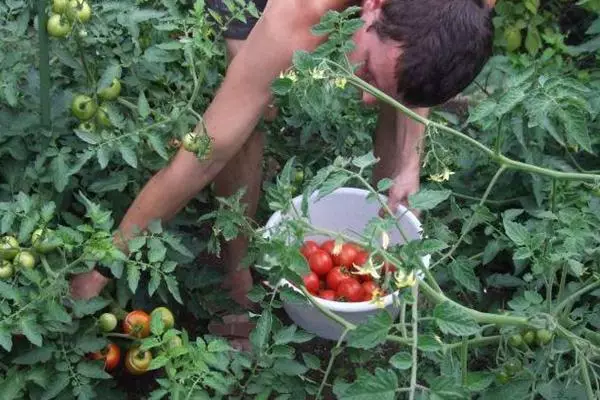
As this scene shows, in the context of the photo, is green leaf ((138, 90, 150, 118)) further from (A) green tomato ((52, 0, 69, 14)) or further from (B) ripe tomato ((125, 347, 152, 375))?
(B) ripe tomato ((125, 347, 152, 375))

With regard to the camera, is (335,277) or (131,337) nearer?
(131,337)

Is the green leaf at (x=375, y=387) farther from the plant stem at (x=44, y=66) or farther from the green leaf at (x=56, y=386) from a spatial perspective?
the plant stem at (x=44, y=66)

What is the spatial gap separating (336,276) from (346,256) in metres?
0.10

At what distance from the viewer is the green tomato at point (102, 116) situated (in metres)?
2.27

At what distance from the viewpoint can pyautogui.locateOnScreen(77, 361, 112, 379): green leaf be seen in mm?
2182

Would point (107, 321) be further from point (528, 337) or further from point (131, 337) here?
point (528, 337)

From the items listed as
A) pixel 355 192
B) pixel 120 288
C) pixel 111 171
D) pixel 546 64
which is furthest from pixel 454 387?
pixel 546 64

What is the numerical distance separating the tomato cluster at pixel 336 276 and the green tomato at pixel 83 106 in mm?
674

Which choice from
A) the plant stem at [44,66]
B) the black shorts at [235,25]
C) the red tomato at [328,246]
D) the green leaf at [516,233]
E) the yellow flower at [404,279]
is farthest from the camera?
the red tomato at [328,246]

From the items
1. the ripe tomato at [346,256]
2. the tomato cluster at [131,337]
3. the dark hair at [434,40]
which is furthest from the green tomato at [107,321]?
the dark hair at [434,40]

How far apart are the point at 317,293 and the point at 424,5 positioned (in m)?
0.91

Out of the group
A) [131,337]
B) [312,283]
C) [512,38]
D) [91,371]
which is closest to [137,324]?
[131,337]

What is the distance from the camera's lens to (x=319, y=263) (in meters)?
2.71

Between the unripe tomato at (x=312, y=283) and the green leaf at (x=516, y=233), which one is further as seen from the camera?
the unripe tomato at (x=312, y=283)
